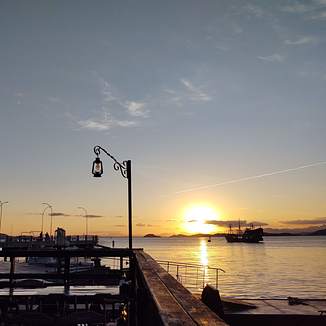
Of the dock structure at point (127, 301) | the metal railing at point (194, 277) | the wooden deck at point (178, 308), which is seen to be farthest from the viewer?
the metal railing at point (194, 277)

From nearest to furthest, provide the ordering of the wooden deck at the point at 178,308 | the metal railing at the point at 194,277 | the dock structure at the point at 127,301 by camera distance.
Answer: the wooden deck at the point at 178,308 → the dock structure at the point at 127,301 → the metal railing at the point at 194,277

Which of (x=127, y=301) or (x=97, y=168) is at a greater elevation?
(x=97, y=168)

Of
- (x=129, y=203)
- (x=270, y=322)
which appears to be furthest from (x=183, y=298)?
(x=270, y=322)

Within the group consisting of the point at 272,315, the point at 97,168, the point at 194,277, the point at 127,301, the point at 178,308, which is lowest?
the point at 194,277

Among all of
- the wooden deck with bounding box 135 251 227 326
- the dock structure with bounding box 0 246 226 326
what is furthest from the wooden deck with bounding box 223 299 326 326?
the wooden deck with bounding box 135 251 227 326

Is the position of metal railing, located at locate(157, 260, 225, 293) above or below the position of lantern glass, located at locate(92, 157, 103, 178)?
below

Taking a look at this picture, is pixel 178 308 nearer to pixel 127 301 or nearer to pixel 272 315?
pixel 127 301

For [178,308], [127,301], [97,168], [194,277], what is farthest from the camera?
[194,277]

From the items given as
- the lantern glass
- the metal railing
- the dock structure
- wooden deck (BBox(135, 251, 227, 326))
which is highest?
the lantern glass

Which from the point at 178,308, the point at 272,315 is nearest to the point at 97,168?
the point at 272,315

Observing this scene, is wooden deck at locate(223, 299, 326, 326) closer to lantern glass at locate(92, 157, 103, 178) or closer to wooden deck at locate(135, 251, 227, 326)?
lantern glass at locate(92, 157, 103, 178)

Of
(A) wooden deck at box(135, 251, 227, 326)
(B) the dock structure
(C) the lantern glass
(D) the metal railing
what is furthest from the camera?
(D) the metal railing

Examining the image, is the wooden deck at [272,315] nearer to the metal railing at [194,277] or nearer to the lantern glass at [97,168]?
the metal railing at [194,277]

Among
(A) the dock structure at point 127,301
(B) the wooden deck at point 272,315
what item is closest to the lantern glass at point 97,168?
(A) the dock structure at point 127,301
